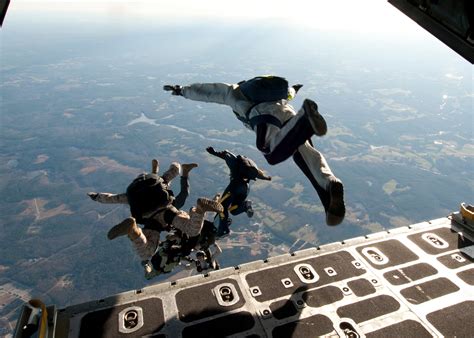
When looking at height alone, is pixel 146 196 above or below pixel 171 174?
below

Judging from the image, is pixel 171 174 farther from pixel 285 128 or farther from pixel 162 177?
pixel 285 128

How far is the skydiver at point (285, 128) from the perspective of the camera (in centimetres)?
770

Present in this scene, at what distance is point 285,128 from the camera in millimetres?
8758

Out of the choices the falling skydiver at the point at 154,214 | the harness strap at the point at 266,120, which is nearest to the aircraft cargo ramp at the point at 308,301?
the falling skydiver at the point at 154,214

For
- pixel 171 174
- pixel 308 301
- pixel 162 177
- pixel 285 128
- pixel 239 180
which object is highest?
pixel 285 128

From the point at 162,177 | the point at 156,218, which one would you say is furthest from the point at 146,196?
the point at 162,177

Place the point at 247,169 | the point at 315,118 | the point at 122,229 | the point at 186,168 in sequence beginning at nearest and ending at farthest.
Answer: the point at 315,118
the point at 122,229
the point at 186,168
the point at 247,169

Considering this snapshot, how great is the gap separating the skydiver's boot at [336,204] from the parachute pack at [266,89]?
4.14m

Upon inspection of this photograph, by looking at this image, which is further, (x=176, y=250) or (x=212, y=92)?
(x=212, y=92)

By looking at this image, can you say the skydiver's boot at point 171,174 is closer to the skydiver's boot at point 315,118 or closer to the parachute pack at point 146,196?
the parachute pack at point 146,196

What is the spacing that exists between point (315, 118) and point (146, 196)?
18.5 feet

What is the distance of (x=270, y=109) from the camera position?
1025 centimetres

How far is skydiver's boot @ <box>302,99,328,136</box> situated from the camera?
7.68 m

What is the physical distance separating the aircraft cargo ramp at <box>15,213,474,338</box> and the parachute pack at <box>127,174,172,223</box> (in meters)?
3.32
